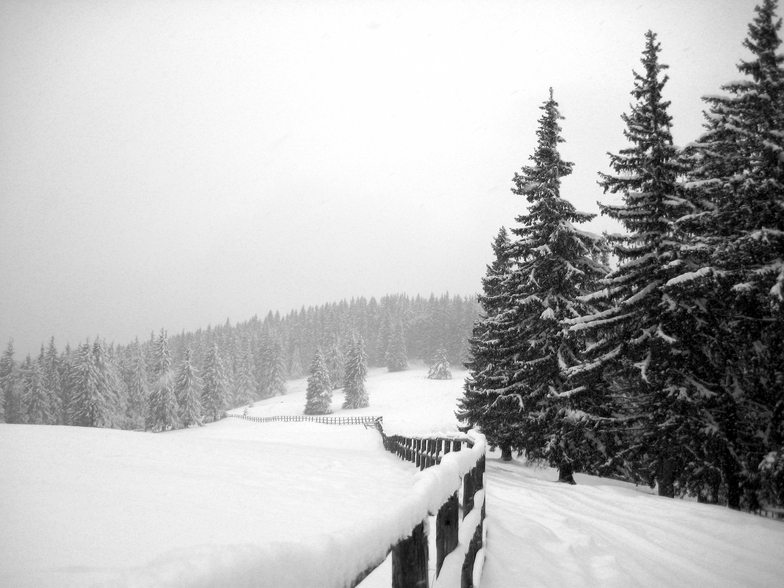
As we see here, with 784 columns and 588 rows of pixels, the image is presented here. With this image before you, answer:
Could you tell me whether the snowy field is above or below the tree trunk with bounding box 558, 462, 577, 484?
above

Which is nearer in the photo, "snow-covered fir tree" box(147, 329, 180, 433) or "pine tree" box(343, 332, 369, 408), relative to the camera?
"snow-covered fir tree" box(147, 329, 180, 433)

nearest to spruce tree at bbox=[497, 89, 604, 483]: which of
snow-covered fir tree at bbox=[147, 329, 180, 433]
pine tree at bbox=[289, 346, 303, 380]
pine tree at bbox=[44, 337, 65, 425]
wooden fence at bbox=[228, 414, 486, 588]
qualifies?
wooden fence at bbox=[228, 414, 486, 588]

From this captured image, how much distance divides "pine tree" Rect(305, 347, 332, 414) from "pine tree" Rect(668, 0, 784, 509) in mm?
59234

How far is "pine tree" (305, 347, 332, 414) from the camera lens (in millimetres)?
66812

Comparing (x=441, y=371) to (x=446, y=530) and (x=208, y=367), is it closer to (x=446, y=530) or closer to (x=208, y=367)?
(x=208, y=367)

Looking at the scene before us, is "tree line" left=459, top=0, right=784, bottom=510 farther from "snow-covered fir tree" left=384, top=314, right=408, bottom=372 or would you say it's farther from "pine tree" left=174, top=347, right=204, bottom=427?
"snow-covered fir tree" left=384, top=314, right=408, bottom=372

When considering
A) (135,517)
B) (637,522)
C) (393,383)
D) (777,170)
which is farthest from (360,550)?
(393,383)

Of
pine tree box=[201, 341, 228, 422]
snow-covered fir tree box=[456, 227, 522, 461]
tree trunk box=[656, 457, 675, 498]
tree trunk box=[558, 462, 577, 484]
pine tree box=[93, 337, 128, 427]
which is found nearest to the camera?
tree trunk box=[656, 457, 675, 498]

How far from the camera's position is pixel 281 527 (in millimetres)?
5766

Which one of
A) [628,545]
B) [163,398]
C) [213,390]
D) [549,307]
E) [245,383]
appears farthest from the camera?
[245,383]

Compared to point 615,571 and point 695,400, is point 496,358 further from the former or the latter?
point 615,571

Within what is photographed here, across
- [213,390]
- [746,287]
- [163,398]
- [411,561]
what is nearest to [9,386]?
[213,390]

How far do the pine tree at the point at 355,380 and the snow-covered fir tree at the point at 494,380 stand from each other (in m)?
42.8

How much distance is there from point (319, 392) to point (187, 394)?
1966cm
